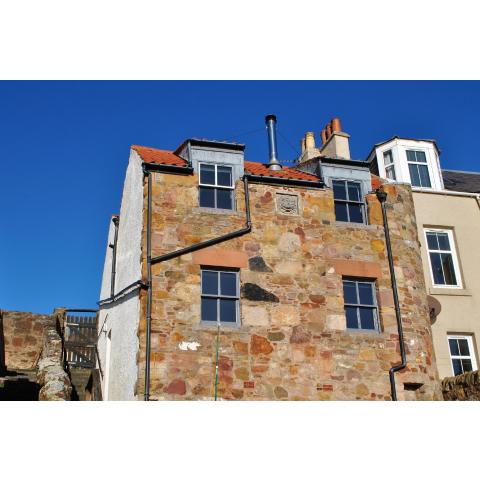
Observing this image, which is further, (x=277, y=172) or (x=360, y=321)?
(x=277, y=172)

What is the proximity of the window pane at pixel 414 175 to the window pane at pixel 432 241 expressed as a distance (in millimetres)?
2133

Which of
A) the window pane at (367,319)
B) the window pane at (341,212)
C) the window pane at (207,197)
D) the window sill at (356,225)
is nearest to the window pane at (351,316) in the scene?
the window pane at (367,319)

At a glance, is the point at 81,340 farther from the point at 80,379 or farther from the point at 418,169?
the point at 418,169

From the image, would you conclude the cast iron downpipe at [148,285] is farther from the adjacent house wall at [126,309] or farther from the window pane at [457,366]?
the window pane at [457,366]

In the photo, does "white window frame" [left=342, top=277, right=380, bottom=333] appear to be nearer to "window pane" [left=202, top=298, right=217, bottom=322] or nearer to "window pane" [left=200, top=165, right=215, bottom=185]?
"window pane" [left=202, top=298, right=217, bottom=322]

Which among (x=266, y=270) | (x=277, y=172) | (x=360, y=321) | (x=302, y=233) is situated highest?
(x=277, y=172)

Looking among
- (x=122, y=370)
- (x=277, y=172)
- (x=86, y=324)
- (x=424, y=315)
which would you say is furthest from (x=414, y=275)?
(x=86, y=324)

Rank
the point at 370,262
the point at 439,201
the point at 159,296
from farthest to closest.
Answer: the point at 439,201
the point at 370,262
the point at 159,296

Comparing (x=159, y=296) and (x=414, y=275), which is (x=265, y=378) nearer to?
(x=159, y=296)

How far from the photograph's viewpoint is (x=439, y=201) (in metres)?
18.1

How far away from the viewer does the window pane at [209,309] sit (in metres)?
13.4

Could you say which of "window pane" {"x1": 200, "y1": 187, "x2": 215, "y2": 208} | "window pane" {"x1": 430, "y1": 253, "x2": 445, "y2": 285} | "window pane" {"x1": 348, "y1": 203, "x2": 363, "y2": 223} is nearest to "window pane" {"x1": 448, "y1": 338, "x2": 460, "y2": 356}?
"window pane" {"x1": 430, "y1": 253, "x2": 445, "y2": 285}

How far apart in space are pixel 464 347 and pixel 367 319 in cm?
359

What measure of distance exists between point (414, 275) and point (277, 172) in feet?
14.6
